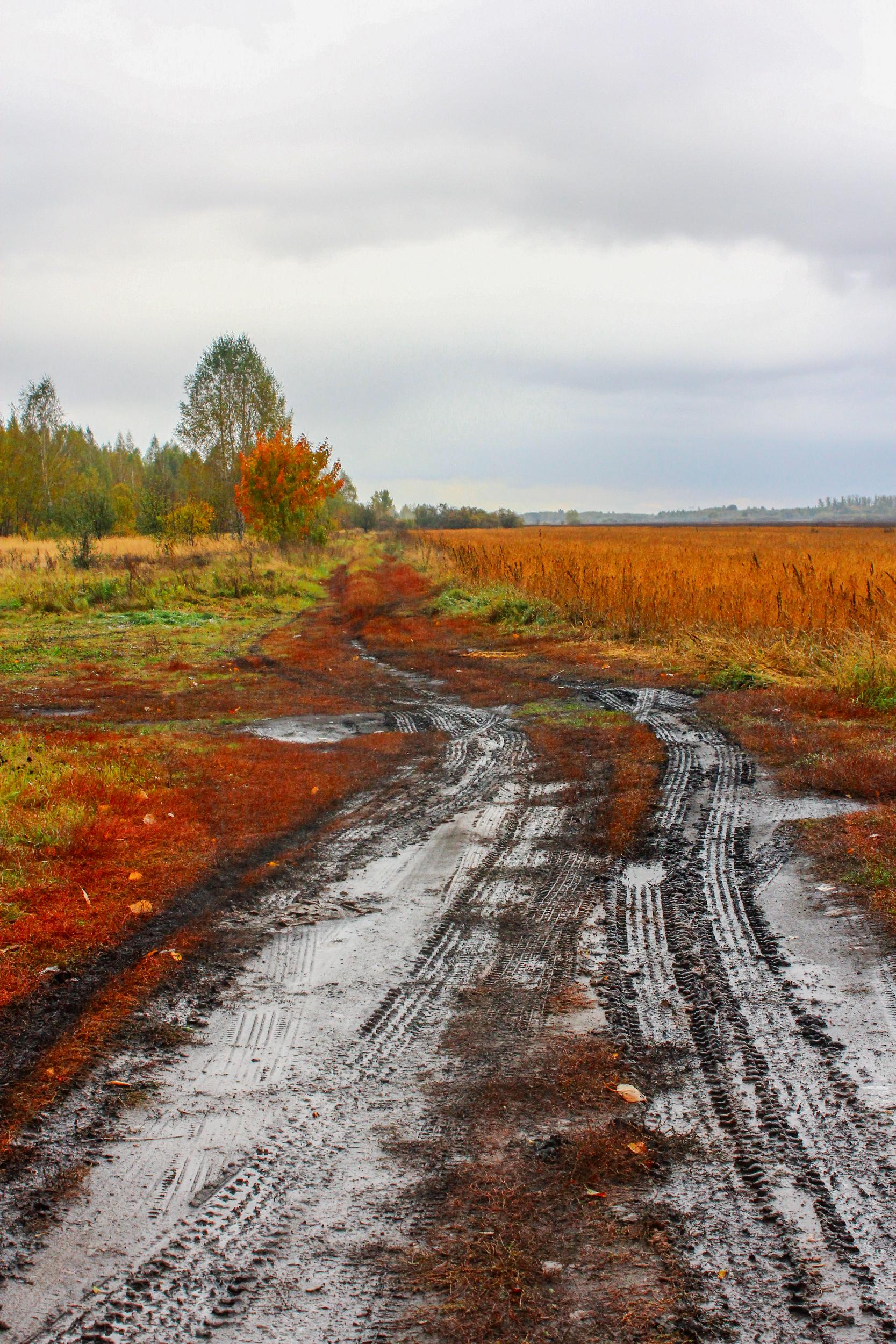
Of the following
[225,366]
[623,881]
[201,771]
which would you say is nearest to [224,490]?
[225,366]

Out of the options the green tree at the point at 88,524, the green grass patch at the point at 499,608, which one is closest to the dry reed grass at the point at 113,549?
the green tree at the point at 88,524

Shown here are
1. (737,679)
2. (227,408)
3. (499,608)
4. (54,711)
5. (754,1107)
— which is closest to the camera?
(754,1107)

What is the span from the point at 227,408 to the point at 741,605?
4243 cm

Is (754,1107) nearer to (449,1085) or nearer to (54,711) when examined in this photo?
(449,1085)

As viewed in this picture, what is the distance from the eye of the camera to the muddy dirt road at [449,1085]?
89.0 inches

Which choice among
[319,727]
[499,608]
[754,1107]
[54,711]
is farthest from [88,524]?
[754,1107]

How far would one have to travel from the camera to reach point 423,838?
238 inches

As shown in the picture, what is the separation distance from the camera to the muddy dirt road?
2262 mm

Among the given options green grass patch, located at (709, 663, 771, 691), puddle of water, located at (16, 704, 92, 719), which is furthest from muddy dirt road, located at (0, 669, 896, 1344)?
puddle of water, located at (16, 704, 92, 719)

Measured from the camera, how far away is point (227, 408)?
50219 millimetres

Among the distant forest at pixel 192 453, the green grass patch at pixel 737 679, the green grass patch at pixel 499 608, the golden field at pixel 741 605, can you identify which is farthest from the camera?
the distant forest at pixel 192 453

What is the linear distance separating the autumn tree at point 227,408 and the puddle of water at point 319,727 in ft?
138

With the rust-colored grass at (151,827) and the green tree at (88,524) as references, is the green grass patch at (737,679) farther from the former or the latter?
the green tree at (88,524)

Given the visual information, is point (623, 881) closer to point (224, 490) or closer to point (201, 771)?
point (201, 771)
